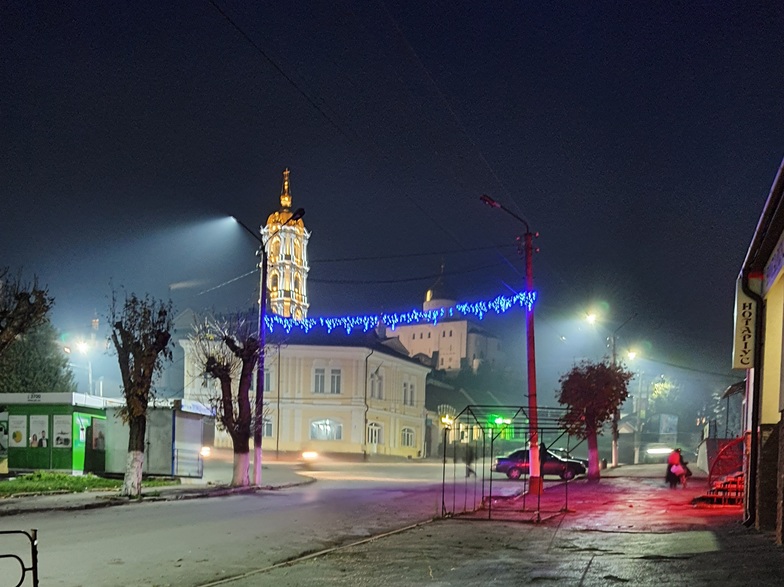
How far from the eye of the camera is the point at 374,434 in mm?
65312

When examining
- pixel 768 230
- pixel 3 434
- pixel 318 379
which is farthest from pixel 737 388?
pixel 318 379

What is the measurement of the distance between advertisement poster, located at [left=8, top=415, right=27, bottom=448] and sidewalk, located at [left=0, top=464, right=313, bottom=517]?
5.76 m

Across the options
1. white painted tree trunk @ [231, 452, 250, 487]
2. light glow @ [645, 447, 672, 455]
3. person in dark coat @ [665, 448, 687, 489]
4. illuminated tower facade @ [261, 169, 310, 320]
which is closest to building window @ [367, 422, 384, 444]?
illuminated tower facade @ [261, 169, 310, 320]

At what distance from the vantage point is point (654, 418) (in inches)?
2936

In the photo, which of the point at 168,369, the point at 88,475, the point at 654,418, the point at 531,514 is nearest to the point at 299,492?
the point at 88,475

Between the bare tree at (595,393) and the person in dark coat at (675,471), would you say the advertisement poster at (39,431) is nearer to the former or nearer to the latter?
the bare tree at (595,393)

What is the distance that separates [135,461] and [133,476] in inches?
16.4

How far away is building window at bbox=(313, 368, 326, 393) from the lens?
6444 centimetres

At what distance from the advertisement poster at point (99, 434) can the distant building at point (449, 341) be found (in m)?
78.4

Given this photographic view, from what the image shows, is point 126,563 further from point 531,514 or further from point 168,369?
point 168,369

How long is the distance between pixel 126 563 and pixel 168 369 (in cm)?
6159

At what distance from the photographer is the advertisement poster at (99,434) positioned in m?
31.5

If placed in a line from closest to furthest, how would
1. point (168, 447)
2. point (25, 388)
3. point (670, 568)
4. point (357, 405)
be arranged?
point (670, 568) < point (168, 447) < point (25, 388) < point (357, 405)

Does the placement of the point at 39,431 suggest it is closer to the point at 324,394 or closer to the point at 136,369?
the point at 136,369
